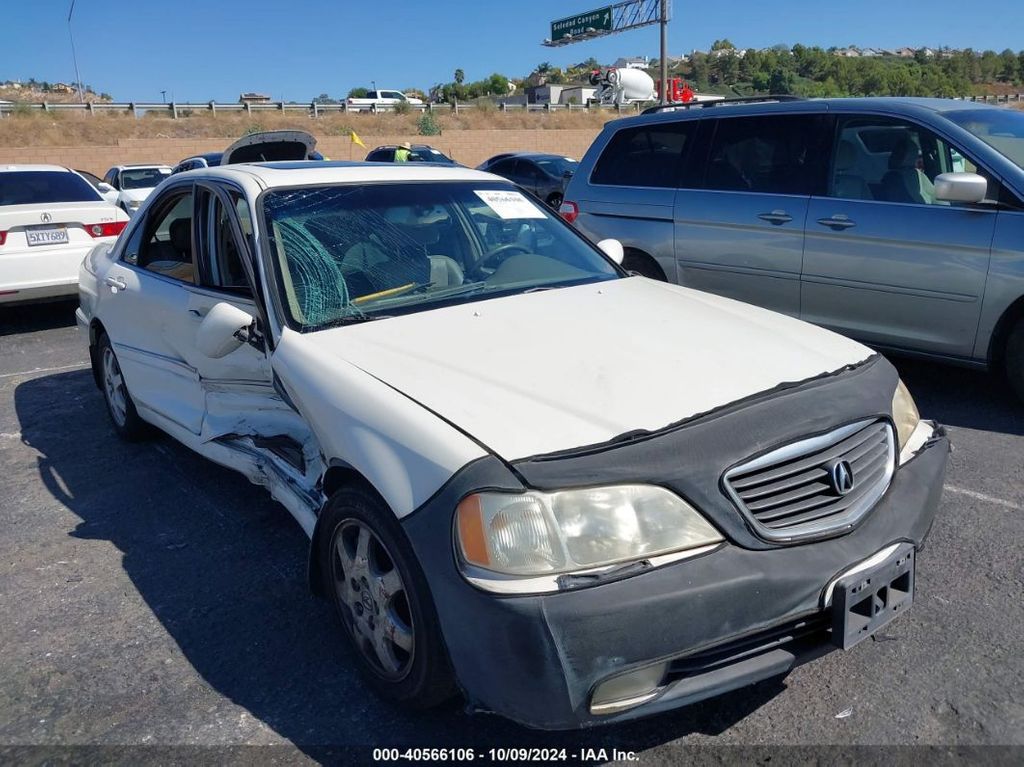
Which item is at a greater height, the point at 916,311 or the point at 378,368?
the point at 378,368

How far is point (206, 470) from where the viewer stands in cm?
466

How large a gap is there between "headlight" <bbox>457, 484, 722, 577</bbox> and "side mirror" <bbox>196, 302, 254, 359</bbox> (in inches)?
56.7

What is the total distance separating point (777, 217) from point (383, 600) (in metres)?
4.21

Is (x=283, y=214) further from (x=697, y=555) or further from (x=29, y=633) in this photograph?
(x=697, y=555)

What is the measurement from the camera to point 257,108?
48.7m

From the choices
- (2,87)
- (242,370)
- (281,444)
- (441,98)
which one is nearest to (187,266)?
(242,370)

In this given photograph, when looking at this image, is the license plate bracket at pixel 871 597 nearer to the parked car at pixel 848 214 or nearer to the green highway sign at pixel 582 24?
the parked car at pixel 848 214

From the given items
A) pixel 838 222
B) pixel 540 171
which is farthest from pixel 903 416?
pixel 540 171

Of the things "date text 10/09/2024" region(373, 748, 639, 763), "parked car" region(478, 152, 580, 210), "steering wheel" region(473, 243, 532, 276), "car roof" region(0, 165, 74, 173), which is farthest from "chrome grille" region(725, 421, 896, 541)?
"parked car" region(478, 152, 580, 210)

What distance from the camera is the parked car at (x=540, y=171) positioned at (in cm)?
1780

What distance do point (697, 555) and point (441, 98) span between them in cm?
8786

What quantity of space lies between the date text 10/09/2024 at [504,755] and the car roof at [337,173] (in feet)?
7.66

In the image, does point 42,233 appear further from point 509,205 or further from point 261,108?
point 261,108

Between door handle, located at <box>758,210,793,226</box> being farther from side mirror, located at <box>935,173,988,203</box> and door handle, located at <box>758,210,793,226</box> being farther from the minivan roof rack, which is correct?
side mirror, located at <box>935,173,988,203</box>
